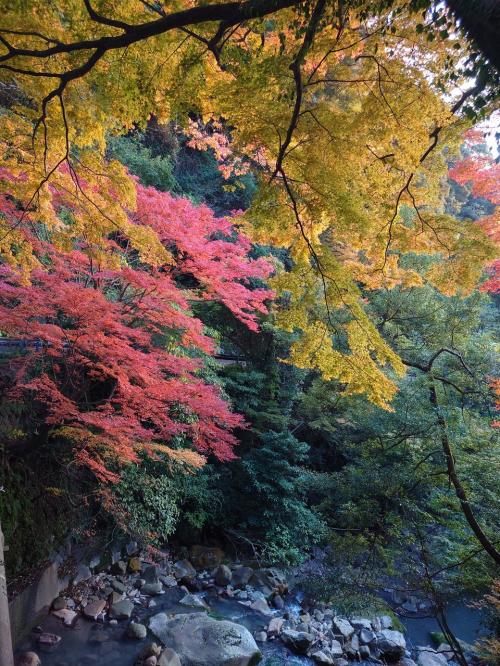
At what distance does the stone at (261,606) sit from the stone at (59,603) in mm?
3102

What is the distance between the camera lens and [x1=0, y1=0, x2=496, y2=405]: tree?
113 inches

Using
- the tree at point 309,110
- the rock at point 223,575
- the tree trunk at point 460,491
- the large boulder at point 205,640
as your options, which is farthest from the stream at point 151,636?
the tree at point 309,110

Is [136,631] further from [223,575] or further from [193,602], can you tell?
[223,575]

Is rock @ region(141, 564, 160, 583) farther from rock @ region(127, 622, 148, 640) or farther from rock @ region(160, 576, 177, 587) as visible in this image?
rock @ region(127, 622, 148, 640)

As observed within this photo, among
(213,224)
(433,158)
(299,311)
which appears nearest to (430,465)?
(299,311)

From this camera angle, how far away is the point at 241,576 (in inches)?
317

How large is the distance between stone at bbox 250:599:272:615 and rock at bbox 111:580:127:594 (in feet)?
7.22

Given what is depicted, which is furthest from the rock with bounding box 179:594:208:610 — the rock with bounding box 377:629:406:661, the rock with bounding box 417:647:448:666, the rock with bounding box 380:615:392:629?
the rock with bounding box 417:647:448:666

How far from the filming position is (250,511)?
29.4 ft

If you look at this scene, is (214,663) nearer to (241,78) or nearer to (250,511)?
(250,511)

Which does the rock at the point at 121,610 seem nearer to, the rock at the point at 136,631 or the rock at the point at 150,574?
the rock at the point at 136,631

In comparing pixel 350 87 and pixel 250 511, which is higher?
pixel 350 87

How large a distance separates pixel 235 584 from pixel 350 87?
318 inches

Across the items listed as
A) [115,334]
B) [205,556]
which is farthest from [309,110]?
[205,556]
